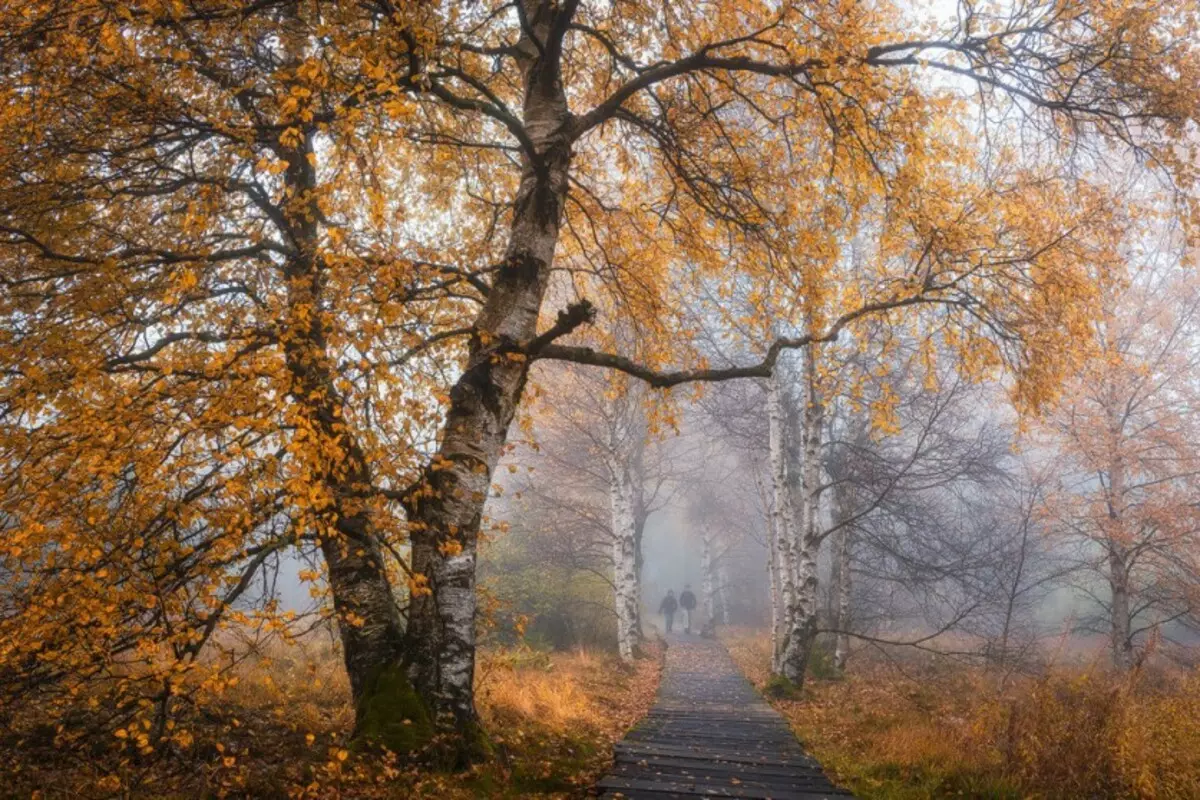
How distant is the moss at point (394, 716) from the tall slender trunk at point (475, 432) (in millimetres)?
96

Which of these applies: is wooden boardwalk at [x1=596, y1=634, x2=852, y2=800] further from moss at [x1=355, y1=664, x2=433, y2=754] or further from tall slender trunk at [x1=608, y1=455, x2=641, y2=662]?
tall slender trunk at [x1=608, y1=455, x2=641, y2=662]

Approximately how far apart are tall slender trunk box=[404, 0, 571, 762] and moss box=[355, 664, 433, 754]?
0.31 ft

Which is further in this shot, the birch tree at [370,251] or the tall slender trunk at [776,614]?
the tall slender trunk at [776,614]

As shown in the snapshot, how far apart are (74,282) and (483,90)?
3.32 m

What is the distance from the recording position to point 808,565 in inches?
467

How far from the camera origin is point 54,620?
3115mm

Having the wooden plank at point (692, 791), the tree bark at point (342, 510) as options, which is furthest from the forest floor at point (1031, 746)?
the tree bark at point (342, 510)

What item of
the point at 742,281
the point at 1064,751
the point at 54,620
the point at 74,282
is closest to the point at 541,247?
the point at 74,282

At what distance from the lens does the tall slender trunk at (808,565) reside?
11.6 metres

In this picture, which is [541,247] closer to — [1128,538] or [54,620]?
[54,620]

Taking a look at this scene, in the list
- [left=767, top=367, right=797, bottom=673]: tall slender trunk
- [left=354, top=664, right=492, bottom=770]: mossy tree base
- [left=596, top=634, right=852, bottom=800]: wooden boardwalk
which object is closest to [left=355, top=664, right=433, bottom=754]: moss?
[left=354, top=664, right=492, bottom=770]: mossy tree base

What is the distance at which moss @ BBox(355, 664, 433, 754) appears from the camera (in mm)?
4641

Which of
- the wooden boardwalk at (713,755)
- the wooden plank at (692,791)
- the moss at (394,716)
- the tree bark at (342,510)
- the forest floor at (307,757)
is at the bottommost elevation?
the wooden boardwalk at (713,755)

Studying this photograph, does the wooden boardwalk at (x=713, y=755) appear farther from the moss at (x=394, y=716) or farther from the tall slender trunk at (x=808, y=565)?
the moss at (x=394, y=716)
